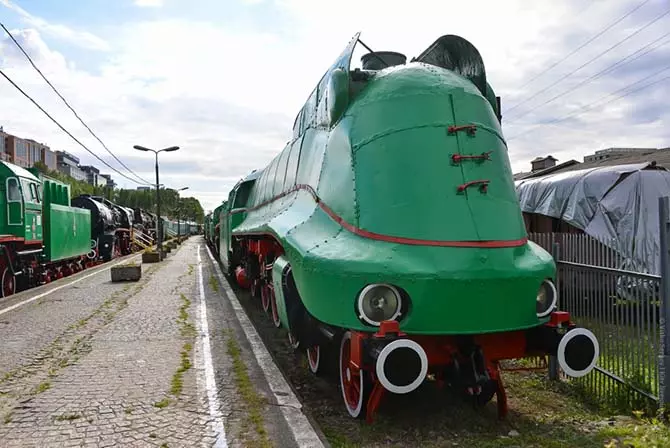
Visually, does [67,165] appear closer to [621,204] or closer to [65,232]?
[65,232]

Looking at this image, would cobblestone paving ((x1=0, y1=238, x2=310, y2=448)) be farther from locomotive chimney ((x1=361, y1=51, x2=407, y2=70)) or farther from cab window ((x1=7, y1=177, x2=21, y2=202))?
cab window ((x1=7, y1=177, x2=21, y2=202))

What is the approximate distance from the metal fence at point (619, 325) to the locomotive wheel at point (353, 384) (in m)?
2.44

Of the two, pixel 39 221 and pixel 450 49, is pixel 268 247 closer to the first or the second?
pixel 450 49

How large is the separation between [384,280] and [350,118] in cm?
169

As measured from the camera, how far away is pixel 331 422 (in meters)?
4.70

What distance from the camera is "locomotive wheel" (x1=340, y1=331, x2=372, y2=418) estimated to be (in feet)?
14.1

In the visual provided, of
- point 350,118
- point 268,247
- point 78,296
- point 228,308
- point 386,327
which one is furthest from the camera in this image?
point 78,296

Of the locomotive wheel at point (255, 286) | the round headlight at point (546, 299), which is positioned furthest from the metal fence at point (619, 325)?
the locomotive wheel at point (255, 286)

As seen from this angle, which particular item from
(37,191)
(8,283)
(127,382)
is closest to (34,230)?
(37,191)

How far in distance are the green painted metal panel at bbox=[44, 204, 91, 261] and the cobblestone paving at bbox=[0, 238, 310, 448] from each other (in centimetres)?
693

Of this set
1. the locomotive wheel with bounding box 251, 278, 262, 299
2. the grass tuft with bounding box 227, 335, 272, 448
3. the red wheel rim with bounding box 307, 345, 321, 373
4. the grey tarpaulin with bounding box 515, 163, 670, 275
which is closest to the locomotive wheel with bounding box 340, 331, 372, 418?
the grass tuft with bounding box 227, 335, 272, 448

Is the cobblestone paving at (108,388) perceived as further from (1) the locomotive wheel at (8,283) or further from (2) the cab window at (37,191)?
(2) the cab window at (37,191)

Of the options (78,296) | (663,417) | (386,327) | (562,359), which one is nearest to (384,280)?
(386,327)

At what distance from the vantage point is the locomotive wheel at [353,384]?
14.1 ft
